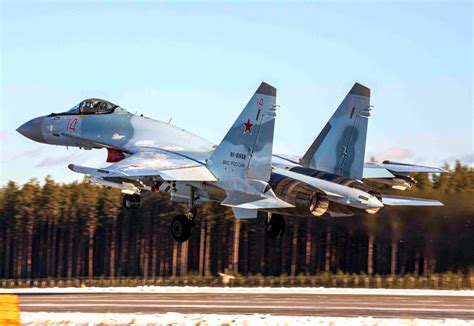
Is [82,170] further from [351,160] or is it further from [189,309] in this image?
[351,160]

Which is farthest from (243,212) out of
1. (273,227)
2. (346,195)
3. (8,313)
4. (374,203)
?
(8,313)

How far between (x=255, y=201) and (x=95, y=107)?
8.75m

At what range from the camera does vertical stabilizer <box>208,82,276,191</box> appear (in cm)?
3275

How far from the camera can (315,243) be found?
280 ft

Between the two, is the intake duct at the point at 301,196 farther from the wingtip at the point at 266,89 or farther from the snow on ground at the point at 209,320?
the snow on ground at the point at 209,320

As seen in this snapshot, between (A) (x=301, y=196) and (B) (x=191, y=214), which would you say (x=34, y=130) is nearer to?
(B) (x=191, y=214)

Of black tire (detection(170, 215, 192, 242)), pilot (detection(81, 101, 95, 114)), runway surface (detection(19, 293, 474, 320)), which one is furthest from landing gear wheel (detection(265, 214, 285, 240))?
pilot (detection(81, 101, 95, 114))

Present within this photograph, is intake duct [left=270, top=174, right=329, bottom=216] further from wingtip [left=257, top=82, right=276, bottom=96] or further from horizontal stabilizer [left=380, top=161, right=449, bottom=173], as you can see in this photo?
horizontal stabilizer [left=380, top=161, right=449, bottom=173]

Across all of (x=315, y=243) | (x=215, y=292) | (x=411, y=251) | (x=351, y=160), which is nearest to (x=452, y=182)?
(x=315, y=243)

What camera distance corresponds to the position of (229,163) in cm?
3381

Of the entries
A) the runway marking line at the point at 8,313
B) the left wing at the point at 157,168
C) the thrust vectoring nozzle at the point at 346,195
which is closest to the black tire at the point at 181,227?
the left wing at the point at 157,168

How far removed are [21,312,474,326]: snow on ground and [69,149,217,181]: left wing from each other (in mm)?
4848

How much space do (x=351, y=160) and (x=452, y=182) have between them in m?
40.7

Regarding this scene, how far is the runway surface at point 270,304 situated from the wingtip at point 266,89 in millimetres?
6918
